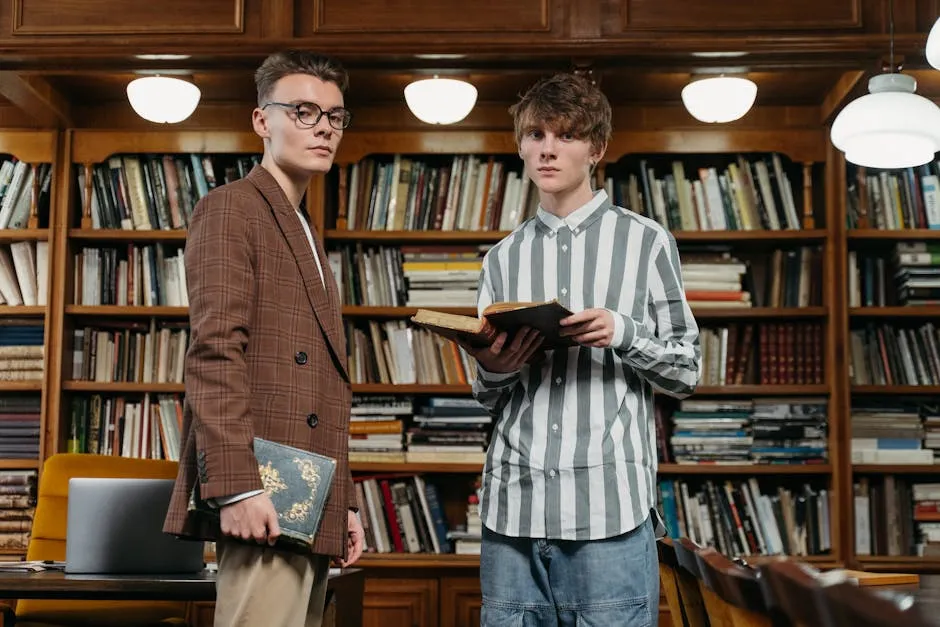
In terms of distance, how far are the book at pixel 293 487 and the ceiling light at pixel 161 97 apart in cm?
258

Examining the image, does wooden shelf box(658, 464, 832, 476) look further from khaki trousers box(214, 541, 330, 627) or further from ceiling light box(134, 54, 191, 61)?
khaki trousers box(214, 541, 330, 627)

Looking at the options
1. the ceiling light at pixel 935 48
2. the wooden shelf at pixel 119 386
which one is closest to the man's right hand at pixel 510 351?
the ceiling light at pixel 935 48

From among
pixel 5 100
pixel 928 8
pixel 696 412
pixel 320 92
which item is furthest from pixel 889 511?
pixel 5 100

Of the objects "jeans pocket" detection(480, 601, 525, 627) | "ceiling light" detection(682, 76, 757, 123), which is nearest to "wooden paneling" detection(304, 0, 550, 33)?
"ceiling light" detection(682, 76, 757, 123)

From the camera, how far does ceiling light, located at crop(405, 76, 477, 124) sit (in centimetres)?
397

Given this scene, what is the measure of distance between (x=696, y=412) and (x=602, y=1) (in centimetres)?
157

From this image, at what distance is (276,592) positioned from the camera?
1.77m

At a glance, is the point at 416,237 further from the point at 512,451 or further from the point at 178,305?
the point at 512,451

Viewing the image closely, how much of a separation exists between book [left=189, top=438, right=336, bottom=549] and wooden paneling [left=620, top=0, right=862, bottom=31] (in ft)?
8.25

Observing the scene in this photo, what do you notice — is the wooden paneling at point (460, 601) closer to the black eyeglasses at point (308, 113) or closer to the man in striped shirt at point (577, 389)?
the man in striped shirt at point (577, 389)

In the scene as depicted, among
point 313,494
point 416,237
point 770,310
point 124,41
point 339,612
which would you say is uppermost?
point 124,41

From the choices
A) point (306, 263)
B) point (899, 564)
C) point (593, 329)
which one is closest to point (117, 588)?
point (306, 263)

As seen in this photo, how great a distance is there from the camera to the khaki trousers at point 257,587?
5.72ft

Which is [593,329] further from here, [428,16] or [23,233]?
[23,233]
